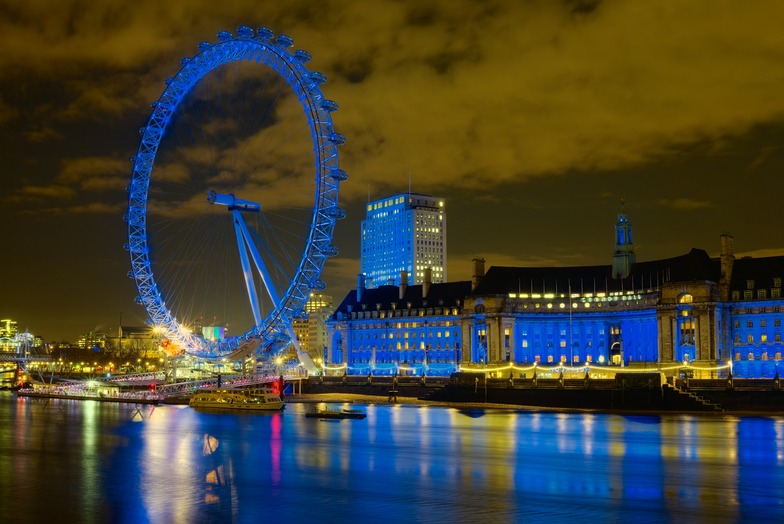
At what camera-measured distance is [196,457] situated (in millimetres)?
58688

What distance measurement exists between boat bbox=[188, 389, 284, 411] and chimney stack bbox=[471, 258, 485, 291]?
57442 millimetres

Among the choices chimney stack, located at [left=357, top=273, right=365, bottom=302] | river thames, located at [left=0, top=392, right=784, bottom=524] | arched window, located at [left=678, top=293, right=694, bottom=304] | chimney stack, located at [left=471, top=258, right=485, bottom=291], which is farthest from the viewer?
chimney stack, located at [left=357, top=273, right=365, bottom=302]

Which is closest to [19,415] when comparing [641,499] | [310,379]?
[310,379]

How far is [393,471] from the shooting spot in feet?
171

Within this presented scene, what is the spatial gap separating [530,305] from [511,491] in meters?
114

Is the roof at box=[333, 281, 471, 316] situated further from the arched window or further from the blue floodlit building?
the arched window

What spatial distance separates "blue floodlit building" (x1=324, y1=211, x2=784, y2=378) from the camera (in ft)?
432

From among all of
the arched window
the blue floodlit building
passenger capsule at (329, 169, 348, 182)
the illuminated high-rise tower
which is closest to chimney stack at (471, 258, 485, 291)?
the blue floodlit building

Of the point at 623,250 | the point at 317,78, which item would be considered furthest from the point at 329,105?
the point at 623,250

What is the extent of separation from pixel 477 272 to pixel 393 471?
113 meters

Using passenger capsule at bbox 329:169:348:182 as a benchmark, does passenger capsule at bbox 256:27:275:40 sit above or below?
above

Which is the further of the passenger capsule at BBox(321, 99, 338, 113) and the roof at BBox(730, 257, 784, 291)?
the roof at BBox(730, 257, 784, 291)

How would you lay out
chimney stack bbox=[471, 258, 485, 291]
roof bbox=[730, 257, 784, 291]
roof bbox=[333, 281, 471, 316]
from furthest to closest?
1. roof bbox=[333, 281, 471, 316]
2. chimney stack bbox=[471, 258, 485, 291]
3. roof bbox=[730, 257, 784, 291]

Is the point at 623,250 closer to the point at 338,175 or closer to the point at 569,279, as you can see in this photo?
the point at 569,279
